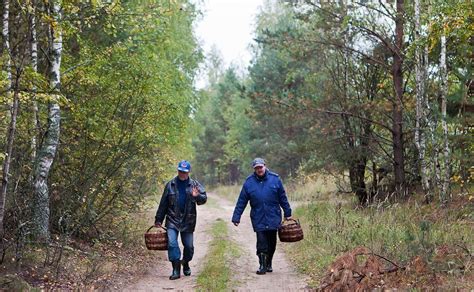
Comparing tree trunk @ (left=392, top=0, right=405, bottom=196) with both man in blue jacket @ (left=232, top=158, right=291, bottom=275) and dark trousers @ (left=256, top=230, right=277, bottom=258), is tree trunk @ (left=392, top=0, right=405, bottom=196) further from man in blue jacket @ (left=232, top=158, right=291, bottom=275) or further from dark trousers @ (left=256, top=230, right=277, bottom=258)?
dark trousers @ (left=256, top=230, right=277, bottom=258)

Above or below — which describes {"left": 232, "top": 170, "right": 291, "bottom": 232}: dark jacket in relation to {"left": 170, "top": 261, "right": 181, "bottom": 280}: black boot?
above

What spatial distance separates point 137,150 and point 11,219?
114 inches

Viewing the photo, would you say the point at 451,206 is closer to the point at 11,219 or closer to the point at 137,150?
the point at 137,150

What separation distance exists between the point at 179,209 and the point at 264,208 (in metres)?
1.42

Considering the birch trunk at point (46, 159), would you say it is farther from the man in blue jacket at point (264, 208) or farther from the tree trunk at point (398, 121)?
the tree trunk at point (398, 121)

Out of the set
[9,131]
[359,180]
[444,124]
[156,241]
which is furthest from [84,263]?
[359,180]

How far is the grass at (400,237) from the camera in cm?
710

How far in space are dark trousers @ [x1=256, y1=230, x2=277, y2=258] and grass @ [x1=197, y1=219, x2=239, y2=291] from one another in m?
0.68

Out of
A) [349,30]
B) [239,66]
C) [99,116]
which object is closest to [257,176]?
[99,116]

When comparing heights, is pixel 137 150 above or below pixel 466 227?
above

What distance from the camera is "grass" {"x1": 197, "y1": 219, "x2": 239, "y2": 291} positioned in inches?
312

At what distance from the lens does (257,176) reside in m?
9.09

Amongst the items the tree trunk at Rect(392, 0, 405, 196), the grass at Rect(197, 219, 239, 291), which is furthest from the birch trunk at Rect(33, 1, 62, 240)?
the tree trunk at Rect(392, 0, 405, 196)

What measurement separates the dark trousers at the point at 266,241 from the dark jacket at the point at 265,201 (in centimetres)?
13
